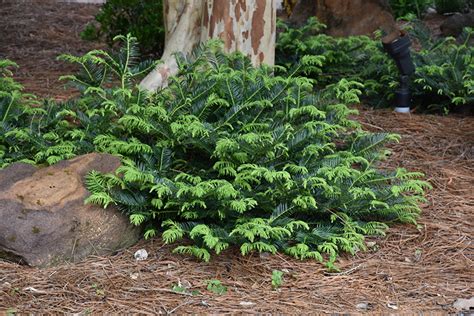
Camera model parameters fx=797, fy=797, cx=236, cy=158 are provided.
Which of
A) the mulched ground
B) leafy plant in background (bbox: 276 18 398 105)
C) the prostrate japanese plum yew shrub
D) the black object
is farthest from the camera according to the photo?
leafy plant in background (bbox: 276 18 398 105)

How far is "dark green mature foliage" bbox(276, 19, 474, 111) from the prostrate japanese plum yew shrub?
1313 millimetres

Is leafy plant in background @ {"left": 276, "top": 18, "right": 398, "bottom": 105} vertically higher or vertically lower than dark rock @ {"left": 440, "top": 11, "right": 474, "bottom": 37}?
lower

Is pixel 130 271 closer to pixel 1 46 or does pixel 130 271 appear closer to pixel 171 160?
pixel 171 160

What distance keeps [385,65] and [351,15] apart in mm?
2812

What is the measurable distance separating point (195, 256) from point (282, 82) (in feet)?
5.24

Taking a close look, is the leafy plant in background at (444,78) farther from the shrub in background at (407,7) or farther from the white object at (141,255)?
the shrub in background at (407,7)

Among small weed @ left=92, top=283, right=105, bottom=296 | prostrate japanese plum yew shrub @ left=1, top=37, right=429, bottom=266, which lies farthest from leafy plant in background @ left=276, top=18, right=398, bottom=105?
small weed @ left=92, top=283, right=105, bottom=296

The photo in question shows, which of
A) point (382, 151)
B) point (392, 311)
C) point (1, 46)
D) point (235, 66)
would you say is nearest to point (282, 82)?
point (235, 66)

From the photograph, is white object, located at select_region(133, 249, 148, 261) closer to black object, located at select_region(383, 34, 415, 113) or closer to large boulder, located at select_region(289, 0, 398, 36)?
black object, located at select_region(383, 34, 415, 113)

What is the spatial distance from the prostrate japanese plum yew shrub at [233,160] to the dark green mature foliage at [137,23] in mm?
2675

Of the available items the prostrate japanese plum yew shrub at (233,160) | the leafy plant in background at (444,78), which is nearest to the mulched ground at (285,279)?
the prostrate japanese plum yew shrub at (233,160)

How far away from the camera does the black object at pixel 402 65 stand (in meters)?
7.18

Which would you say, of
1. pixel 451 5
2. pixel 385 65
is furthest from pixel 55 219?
pixel 451 5

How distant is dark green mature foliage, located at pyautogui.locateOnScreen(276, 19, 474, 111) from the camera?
7.27m
